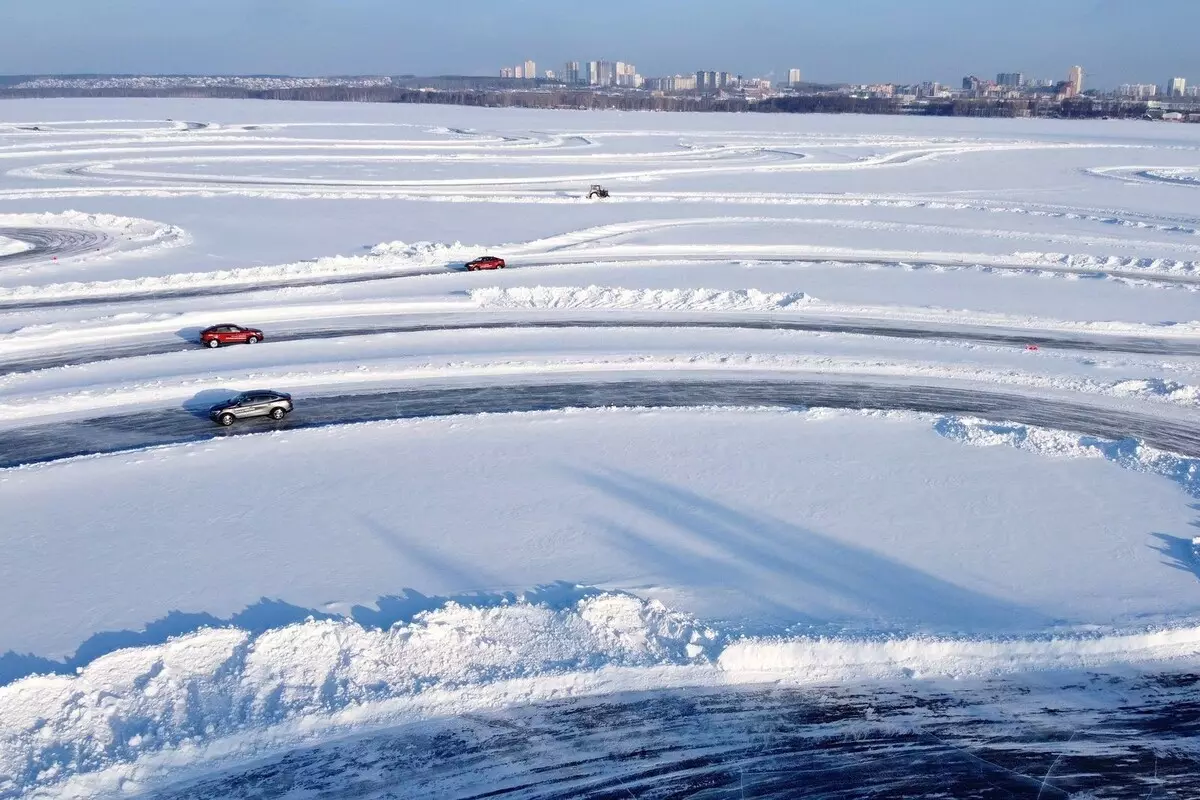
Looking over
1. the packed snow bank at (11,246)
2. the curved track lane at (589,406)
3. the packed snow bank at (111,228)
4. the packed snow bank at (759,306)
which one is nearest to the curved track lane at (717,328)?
the packed snow bank at (759,306)

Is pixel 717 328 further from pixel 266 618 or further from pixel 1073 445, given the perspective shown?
pixel 266 618

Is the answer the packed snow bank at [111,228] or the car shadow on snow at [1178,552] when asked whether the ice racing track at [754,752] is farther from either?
the packed snow bank at [111,228]

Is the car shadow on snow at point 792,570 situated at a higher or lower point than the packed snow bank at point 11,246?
lower

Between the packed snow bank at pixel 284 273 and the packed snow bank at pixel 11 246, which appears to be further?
the packed snow bank at pixel 11 246

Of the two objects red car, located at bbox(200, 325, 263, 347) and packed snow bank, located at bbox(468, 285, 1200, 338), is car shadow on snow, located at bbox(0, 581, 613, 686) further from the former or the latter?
packed snow bank, located at bbox(468, 285, 1200, 338)

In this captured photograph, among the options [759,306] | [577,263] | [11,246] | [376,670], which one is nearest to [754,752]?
[376,670]

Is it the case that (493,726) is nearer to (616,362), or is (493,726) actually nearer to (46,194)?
(616,362)

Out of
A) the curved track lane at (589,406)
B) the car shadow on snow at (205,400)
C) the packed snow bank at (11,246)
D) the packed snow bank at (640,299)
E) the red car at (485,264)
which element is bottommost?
the curved track lane at (589,406)

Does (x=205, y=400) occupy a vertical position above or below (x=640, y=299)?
below
